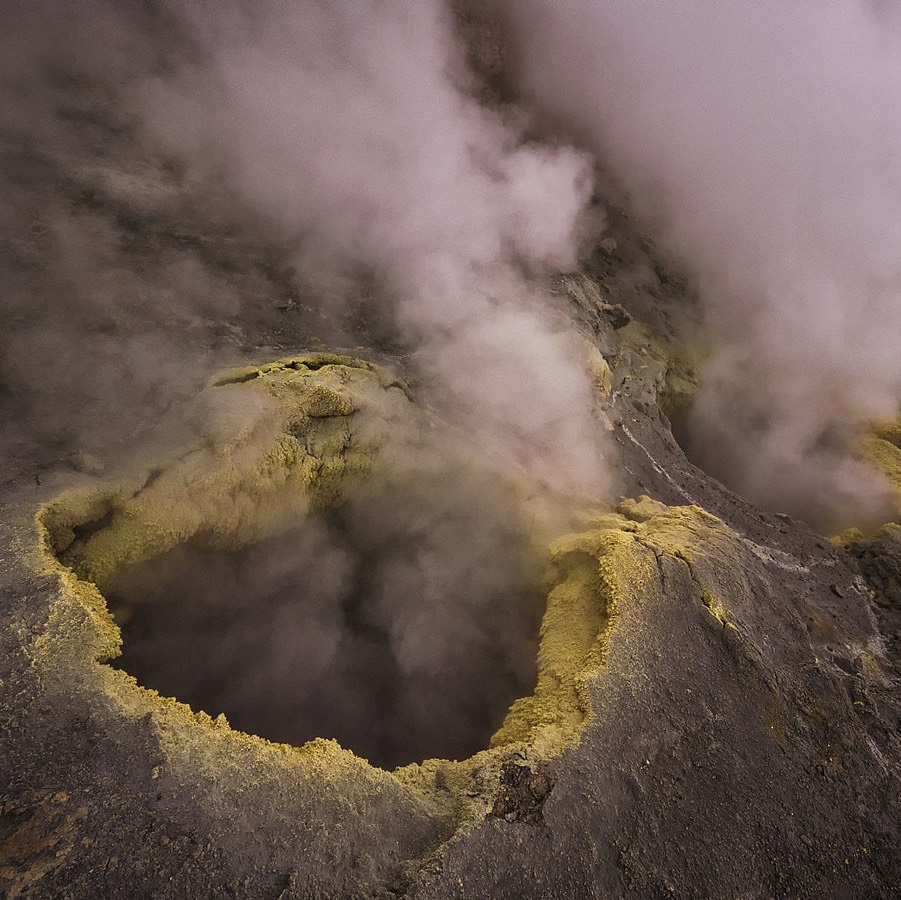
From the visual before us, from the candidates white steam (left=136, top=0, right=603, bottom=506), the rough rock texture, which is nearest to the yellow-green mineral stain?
the rough rock texture

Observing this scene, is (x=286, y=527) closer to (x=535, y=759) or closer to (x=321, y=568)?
(x=321, y=568)

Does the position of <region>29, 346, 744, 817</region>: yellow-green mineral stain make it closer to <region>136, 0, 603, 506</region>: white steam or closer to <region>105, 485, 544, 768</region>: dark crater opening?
<region>105, 485, 544, 768</region>: dark crater opening

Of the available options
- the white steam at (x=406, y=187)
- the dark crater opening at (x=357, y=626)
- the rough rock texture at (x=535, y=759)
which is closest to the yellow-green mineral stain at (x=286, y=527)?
the rough rock texture at (x=535, y=759)

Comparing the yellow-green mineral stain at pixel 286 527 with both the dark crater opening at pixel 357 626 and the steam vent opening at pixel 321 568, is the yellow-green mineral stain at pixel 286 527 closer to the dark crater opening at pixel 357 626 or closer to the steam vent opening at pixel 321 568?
the steam vent opening at pixel 321 568

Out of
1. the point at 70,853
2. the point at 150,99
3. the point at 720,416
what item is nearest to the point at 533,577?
the point at 70,853

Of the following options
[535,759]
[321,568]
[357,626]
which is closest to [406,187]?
[321,568]
